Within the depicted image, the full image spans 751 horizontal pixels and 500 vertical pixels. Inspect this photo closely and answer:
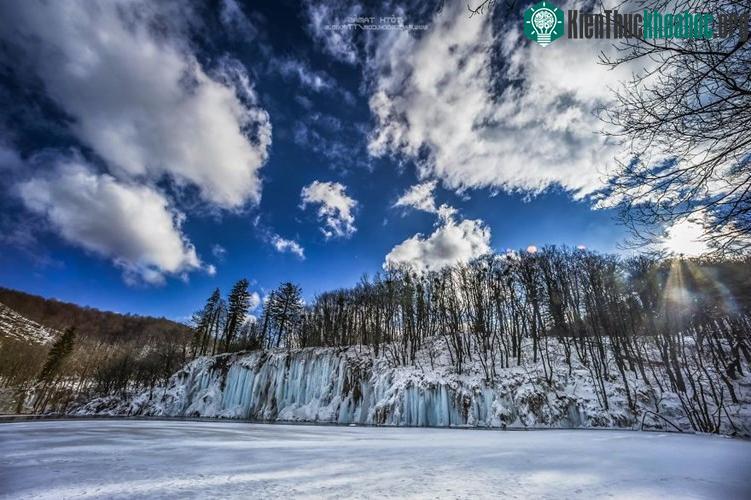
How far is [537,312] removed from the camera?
1054 inches

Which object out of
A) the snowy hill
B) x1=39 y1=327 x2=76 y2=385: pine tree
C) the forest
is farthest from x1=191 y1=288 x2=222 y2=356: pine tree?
x1=39 y1=327 x2=76 y2=385: pine tree

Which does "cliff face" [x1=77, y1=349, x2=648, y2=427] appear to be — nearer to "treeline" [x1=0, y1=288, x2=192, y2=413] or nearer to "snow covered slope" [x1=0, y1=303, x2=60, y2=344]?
"treeline" [x1=0, y1=288, x2=192, y2=413]

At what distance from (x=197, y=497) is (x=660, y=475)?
4197mm

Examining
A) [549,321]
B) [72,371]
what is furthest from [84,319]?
[549,321]

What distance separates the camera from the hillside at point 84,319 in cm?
9644

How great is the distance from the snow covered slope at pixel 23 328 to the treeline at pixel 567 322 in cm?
8287

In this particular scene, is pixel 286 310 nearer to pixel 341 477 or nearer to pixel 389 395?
pixel 389 395

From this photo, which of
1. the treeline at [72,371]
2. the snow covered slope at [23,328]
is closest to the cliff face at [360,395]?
the treeline at [72,371]

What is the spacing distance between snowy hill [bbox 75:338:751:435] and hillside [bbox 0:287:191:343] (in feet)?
235

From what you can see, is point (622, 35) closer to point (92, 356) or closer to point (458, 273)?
point (458, 273)

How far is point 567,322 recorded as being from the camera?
26781 millimetres

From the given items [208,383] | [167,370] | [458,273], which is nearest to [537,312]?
[458,273]

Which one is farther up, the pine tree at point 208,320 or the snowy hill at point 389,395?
the pine tree at point 208,320

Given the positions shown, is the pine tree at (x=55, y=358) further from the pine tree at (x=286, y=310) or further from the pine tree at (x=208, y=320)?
the pine tree at (x=286, y=310)
